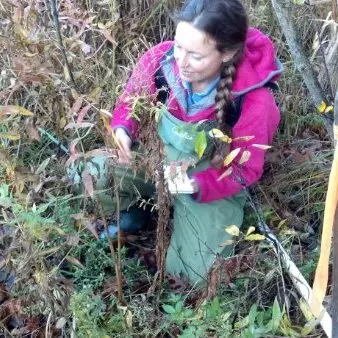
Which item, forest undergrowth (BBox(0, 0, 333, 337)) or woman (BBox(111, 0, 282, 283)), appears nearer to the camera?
forest undergrowth (BBox(0, 0, 333, 337))

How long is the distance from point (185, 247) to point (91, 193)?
73cm

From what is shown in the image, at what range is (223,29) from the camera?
6.68 feet

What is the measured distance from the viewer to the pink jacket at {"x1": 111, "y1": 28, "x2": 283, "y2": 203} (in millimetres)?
2078

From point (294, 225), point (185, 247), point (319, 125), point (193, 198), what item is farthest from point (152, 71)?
point (319, 125)

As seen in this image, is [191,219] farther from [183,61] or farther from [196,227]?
[183,61]

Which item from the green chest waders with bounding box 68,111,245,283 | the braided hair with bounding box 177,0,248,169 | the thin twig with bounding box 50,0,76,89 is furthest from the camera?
the green chest waders with bounding box 68,111,245,283

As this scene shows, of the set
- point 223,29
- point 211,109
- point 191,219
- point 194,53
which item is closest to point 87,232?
point 191,219

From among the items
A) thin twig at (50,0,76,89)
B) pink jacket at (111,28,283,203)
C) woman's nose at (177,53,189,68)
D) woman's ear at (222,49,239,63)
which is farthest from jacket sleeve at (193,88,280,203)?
thin twig at (50,0,76,89)

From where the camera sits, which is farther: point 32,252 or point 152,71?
point 152,71

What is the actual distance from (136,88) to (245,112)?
490 mm

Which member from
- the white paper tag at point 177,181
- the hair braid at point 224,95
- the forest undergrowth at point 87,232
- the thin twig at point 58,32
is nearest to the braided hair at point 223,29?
the hair braid at point 224,95

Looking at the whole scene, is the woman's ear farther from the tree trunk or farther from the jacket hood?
the tree trunk

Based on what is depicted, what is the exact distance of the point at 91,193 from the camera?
158cm

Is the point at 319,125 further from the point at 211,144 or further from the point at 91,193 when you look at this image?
the point at 91,193
